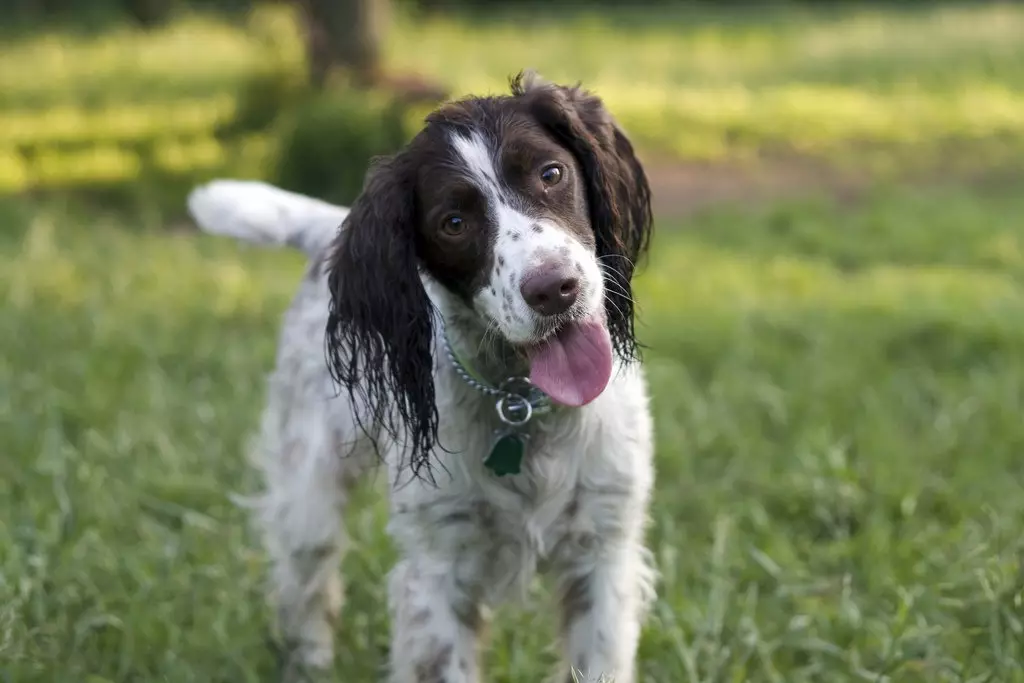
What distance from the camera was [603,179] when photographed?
9.93 feet

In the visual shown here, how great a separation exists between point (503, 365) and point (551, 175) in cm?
48

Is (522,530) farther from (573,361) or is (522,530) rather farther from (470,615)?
(573,361)

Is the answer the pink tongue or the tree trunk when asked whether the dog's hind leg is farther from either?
the tree trunk

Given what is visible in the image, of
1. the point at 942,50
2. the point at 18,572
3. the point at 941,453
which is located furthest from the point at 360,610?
the point at 942,50

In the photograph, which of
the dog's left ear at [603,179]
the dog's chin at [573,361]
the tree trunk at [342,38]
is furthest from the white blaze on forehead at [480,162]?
the tree trunk at [342,38]

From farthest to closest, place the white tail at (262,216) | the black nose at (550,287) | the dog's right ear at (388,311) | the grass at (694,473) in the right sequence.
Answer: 1. the white tail at (262,216)
2. the grass at (694,473)
3. the dog's right ear at (388,311)
4. the black nose at (550,287)

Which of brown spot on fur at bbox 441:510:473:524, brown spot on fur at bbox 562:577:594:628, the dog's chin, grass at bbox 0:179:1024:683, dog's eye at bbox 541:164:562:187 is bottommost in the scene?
grass at bbox 0:179:1024:683

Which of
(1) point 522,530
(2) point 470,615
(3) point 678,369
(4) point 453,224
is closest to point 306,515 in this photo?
(2) point 470,615

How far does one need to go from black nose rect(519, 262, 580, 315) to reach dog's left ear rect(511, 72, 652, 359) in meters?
0.37

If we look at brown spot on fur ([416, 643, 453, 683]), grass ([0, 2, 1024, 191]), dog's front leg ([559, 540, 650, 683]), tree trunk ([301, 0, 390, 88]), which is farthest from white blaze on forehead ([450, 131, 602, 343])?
tree trunk ([301, 0, 390, 88])

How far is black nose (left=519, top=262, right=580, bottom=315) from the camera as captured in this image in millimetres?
2602

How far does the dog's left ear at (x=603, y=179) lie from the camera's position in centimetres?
301

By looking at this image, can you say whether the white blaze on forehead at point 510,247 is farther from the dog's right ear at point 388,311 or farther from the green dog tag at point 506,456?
the green dog tag at point 506,456

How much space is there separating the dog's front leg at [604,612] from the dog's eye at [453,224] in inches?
34.9
